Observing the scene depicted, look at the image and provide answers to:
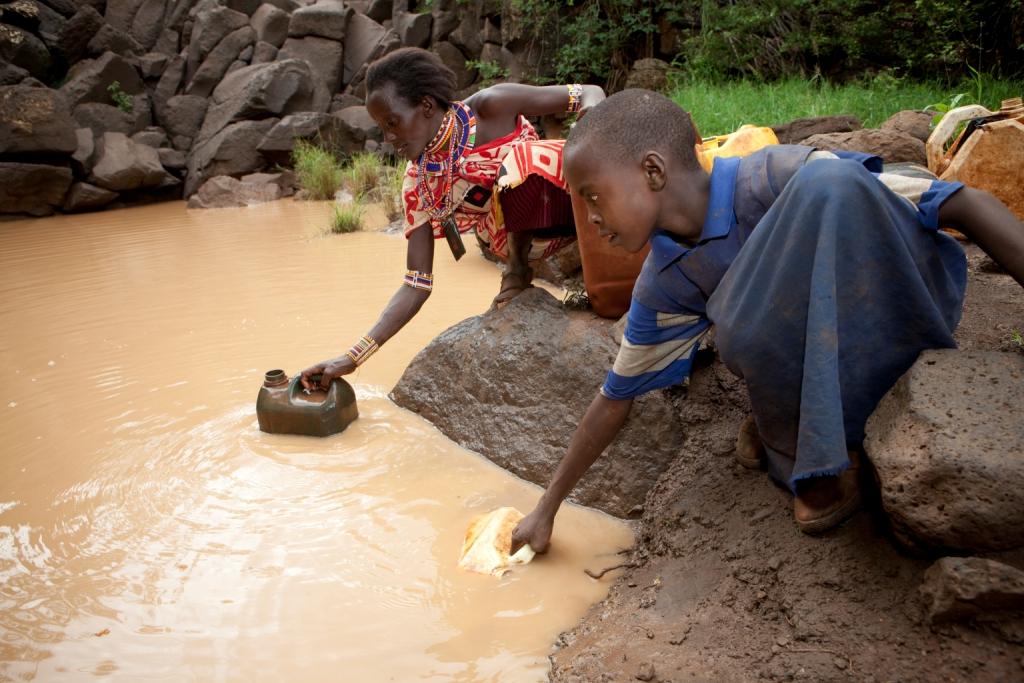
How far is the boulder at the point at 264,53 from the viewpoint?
1352cm

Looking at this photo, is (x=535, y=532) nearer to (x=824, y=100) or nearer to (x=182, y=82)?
(x=824, y=100)

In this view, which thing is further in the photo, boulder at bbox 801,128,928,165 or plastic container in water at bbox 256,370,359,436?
boulder at bbox 801,128,928,165

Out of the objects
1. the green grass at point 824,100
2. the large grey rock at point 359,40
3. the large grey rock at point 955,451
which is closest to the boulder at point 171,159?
the large grey rock at point 359,40

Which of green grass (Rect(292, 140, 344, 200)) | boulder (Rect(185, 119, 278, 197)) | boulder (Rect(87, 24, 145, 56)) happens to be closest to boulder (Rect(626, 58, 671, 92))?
green grass (Rect(292, 140, 344, 200))

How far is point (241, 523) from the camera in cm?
254

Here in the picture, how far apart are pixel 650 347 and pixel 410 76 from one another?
1626 millimetres

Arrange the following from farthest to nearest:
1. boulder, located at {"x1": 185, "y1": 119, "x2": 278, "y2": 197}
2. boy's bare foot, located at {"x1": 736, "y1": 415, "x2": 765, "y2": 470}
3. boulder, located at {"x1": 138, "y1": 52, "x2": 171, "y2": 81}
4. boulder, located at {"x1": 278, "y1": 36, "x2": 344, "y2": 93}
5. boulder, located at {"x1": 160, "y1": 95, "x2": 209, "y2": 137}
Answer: boulder, located at {"x1": 278, "y1": 36, "x2": 344, "y2": 93}
boulder, located at {"x1": 138, "y1": 52, "x2": 171, "y2": 81}
boulder, located at {"x1": 160, "y1": 95, "x2": 209, "y2": 137}
boulder, located at {"x1": 185, "y1": 119, "x2": 278, "y2": 197}
boy's bare foot, located at {"x1": 736, "y1": 415, "x2": 765, "y2": 470}

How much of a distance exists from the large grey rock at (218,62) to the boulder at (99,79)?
0.96 metres

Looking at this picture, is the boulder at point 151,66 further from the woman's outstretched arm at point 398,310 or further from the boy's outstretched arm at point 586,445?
the boy's outstretched arm at point 586,445

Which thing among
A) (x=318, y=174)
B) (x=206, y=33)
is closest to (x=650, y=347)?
(x=318, y=174)

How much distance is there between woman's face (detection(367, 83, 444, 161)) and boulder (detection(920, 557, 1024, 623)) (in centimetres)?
236

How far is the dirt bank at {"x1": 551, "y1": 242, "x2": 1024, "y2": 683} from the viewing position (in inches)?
53.5

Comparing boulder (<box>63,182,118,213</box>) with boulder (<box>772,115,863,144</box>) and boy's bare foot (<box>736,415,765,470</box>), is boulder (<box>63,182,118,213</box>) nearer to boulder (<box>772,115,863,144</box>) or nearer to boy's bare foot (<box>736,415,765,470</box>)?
boulder (<box>772,115,863,144</box>)

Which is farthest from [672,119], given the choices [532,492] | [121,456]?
[121,456]
